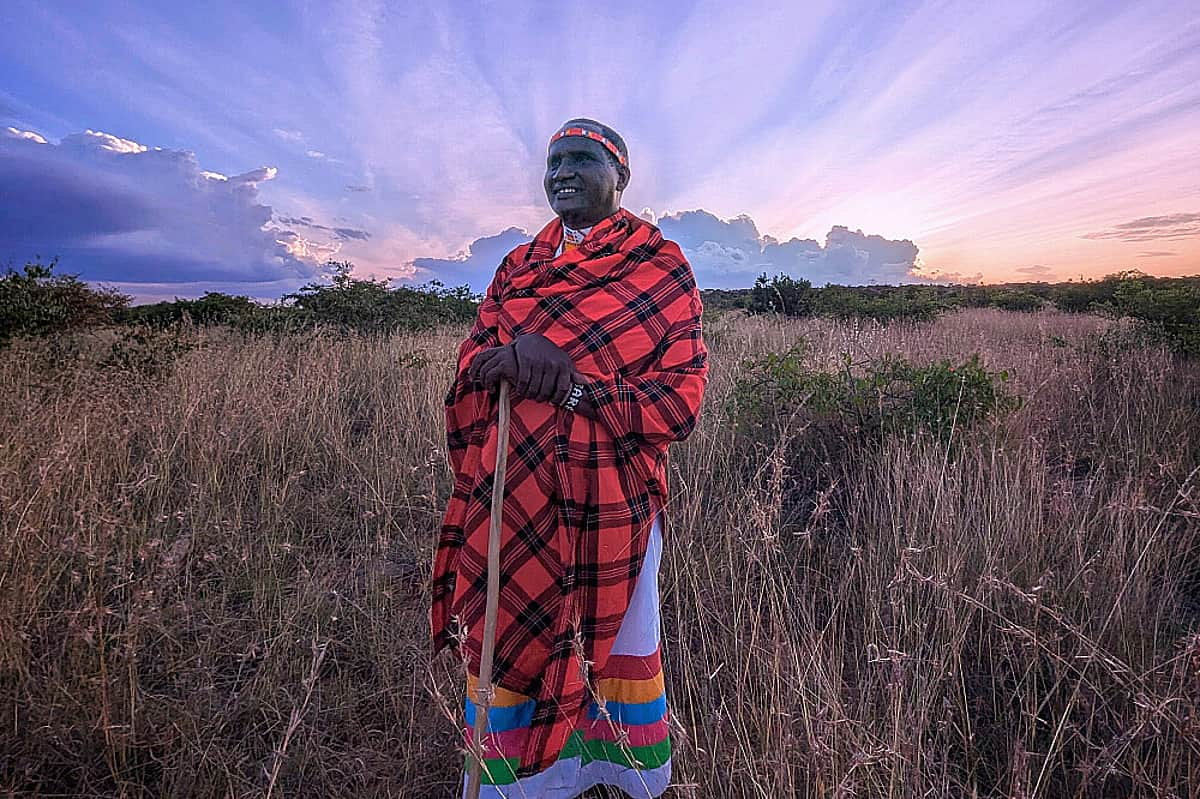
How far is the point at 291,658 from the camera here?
2443mm

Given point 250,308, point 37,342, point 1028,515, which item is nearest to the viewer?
point 1028,515

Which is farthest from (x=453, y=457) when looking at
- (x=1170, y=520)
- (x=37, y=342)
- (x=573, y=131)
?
(x=37, y=342)

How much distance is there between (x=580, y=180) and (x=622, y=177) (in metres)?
0.18

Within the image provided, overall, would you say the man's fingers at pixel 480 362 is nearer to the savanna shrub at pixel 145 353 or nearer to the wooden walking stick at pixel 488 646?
the wooden walking stick at pixel 488 646

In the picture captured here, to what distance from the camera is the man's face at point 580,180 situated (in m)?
1.55

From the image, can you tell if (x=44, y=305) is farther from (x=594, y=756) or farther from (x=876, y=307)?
(x=876, y=307)

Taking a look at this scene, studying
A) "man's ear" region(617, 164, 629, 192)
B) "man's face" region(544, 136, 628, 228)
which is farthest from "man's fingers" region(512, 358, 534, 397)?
"man's ear" region(617, 164, 629, 192)

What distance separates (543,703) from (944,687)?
61.8 inches

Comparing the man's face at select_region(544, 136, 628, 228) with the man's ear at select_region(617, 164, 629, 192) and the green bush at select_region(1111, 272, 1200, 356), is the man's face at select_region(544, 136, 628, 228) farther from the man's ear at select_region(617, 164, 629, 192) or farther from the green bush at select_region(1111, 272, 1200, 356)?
the green bush at select_region(1111, 272, 1200, 356)

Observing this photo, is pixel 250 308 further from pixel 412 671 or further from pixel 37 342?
pixel 412 671

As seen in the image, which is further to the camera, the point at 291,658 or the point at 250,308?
the point at 250,308

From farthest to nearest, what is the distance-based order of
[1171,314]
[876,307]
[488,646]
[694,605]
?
[876,307]
[1171,314]
[694,605]
[488,646]

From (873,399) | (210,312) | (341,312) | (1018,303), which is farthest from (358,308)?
(1018,303)

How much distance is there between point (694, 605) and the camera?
8.77ft
